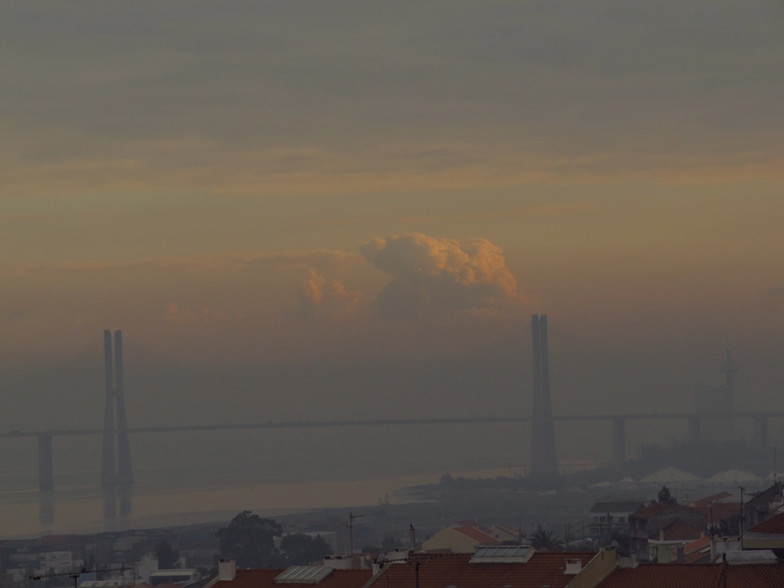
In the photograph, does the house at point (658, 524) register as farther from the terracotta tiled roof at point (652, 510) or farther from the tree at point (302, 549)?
the tree at point (302, 549)

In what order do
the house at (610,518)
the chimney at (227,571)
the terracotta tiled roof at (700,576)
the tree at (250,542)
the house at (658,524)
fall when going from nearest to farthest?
the terracotta tiled roof at (700,576) < the chimney at (227,571) < the house at (658,524) < the house at (610,518) < the tree at (250,542)

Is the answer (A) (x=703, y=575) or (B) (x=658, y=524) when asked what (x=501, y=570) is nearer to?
(A) (x=703, y=575)

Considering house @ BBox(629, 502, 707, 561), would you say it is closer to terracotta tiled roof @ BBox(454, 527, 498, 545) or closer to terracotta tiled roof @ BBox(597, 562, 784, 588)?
terracotta tiled roof @ BBox(454, 527, 498, 545)

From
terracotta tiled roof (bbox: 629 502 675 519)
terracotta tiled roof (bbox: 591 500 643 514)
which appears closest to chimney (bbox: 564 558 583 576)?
terracotta tiled roof (bbox: 629 502 675 519)

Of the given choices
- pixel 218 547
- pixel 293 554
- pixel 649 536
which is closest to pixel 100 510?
pixel 218 547

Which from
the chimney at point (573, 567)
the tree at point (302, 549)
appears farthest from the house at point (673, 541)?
the tree at point (302, 549)

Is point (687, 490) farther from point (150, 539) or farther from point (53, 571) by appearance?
point (53, 571)
